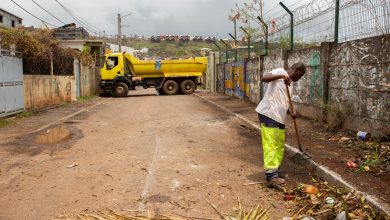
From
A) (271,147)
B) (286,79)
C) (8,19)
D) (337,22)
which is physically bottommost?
(271,147)

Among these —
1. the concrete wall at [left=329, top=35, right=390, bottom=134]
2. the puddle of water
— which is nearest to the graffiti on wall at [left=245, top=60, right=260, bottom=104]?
the concrete wall at [left=329, top=35, right=390, bottom=134]

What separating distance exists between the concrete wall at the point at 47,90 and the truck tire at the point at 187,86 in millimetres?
8540

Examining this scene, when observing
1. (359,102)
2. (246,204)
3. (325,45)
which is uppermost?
(325,45)

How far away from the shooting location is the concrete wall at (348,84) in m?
7.41

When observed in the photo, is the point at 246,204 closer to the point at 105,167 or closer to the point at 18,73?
the point at 105,167

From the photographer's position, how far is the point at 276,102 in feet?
17.8

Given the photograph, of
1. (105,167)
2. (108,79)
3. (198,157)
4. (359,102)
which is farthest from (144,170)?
(108,79)

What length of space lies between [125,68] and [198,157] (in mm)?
19628

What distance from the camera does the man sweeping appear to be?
530cm

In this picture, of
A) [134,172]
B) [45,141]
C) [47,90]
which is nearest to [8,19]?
[47,90]

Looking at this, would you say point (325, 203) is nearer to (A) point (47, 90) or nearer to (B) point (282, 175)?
(B) point (282, 175)

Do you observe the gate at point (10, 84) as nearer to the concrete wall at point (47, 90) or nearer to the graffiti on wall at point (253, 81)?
the concrete wall at point (47, 90)

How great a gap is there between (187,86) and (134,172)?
21686 mm

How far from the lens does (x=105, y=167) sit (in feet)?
20.7
